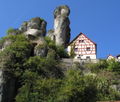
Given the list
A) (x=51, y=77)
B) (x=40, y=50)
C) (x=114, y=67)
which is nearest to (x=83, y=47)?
(x=114, y=67)

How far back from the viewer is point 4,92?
103ft

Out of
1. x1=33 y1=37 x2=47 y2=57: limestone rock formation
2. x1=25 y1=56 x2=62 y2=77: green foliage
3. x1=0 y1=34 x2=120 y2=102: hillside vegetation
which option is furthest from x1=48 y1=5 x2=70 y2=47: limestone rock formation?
x1=25 y1=56 x2=62 y2=77: green foliage

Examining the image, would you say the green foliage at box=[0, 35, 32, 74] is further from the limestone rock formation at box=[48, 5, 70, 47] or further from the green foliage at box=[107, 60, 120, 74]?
the limestone rock formation at box=[48, 5, 70, 47]

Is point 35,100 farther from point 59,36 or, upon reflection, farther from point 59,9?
point 59,9

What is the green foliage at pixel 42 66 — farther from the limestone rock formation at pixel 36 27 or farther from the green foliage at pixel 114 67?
the limestone rock formation at pixel 36 27

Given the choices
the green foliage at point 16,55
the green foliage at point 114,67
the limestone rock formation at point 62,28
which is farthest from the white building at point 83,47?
the green foliage at point 16,55

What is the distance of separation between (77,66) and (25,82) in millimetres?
9783

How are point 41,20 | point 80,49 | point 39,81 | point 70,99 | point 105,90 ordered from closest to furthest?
point 70,99 → point 39,81 → point 105,90 → point 41,20 → point 80,49

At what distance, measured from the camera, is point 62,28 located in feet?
195

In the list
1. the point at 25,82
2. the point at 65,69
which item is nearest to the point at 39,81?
the point at 25,82

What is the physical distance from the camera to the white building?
57.6 m

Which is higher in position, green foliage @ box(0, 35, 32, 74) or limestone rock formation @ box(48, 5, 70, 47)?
limestone rock formation @ box(48, 5, 70, 47)

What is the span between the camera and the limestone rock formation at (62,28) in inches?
2322

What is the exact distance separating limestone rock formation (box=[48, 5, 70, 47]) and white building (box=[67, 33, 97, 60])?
5.48 feet
